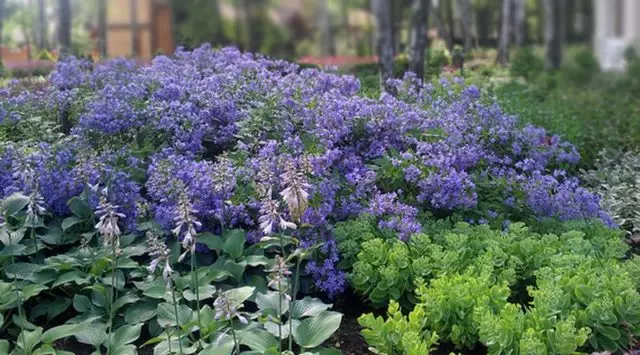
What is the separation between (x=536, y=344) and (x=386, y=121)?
2.14m

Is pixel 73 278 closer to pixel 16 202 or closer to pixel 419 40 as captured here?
pixel 16 202

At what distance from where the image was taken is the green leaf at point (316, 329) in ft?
11.4

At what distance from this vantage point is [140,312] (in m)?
3.92

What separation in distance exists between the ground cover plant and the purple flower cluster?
0.5 inches

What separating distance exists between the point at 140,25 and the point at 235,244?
26.1 m

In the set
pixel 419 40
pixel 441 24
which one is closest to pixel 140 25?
pixel 441 24

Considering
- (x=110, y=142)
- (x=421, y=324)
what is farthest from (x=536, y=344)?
(x=110, y=142)

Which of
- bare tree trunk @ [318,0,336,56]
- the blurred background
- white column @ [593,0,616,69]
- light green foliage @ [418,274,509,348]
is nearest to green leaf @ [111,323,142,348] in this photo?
light green foliage @ [418,274,509,348]

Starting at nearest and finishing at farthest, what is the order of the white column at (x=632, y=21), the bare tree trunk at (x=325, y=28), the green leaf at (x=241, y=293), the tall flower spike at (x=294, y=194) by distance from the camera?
the tall flower spike at (x=294, y=194) < the green leaf at (x=241, y=293) < the white column at (x=632, y=21) < the bare tree trunk at (x=325, y=28)

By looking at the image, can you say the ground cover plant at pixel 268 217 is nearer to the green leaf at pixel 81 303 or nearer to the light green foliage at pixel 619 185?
the green leaf at pixel 81 303

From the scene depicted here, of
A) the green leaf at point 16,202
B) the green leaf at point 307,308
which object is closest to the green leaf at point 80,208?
the green leaf at point 16,202

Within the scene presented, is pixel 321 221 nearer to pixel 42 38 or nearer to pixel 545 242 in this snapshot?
pixel 545 242

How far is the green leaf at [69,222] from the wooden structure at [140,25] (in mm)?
22998

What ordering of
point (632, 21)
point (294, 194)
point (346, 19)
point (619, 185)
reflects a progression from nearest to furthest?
point (294, 194)
point (619, 185)
point (632, 21)
point (346, 19)
